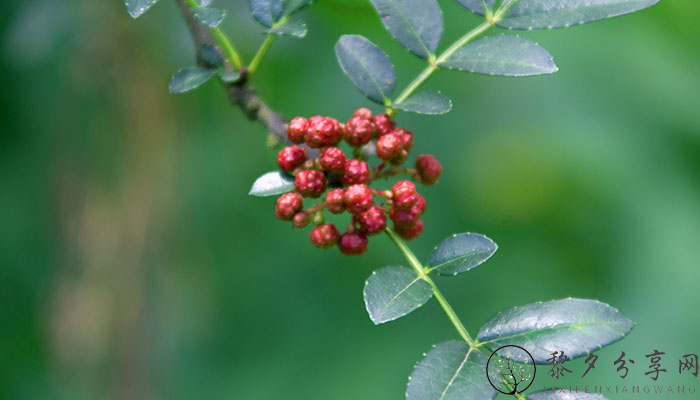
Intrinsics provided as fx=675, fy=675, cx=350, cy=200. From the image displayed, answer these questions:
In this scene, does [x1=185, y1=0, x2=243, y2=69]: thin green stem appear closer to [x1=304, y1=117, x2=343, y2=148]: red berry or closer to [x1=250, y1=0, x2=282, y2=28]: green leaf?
[x1=250, y1=0, x2=282, y2=28]: green leaf

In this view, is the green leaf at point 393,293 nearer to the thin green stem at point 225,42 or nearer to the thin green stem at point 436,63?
the thin green stem at point 436,63

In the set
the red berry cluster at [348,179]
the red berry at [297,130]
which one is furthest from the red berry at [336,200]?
the red berry at [297,130]

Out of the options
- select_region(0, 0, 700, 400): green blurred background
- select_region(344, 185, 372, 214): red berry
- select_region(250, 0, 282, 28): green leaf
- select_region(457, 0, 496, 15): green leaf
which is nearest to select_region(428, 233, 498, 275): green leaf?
select_region(344, 185, 372, 214): red berry

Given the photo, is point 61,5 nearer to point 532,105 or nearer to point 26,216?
point 26,216

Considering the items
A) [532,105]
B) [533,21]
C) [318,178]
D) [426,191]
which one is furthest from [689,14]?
[318,178]

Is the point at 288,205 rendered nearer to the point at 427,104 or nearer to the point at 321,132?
the point at 321,132

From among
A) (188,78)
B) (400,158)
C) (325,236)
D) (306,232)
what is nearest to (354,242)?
(325,236)
